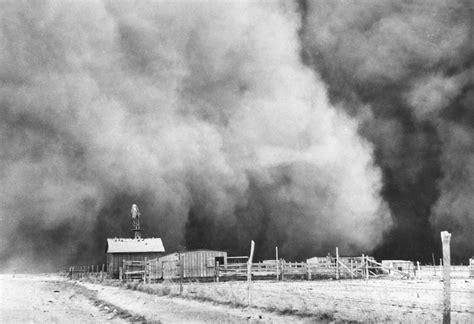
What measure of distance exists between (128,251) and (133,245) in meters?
1.61

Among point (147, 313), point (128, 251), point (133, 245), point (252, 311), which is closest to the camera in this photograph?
point (252, 311)

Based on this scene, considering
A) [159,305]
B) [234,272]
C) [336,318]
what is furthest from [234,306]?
[234,272]

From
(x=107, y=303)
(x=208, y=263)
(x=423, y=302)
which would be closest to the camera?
(x=423, y=302)

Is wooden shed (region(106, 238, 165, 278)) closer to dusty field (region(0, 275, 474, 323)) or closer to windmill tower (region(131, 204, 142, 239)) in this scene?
windmill tower (region(131, 204, 142, 239))

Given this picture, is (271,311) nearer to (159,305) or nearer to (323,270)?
(159,305)

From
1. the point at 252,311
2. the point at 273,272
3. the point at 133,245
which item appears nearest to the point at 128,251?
the point at 133,245

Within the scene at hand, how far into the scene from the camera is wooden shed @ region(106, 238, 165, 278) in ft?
231

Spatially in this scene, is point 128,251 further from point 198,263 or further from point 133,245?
point 198,263

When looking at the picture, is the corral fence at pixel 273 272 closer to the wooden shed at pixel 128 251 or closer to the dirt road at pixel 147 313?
the wooden shed at pixel 128 251

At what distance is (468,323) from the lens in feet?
56.3

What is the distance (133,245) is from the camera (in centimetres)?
7344

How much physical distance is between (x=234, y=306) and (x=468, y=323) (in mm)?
10298

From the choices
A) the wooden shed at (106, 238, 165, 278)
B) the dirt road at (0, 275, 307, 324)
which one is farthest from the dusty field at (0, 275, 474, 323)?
the wooden shed at (106, 238, 165, 278)

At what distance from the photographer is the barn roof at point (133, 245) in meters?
71.7
